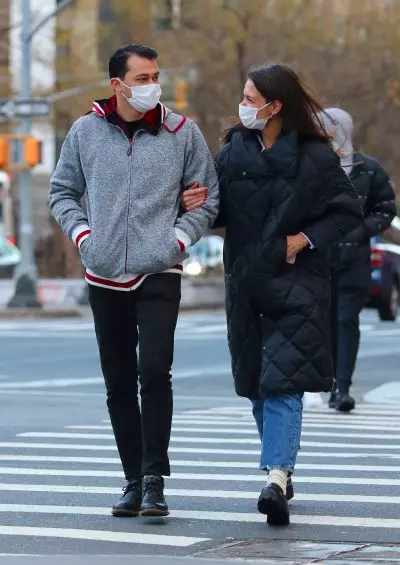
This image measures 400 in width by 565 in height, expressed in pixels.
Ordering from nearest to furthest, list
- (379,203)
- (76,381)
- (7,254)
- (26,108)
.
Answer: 1. (379,203)
2. (76,381)
3. (26,108)
4. (7,254)

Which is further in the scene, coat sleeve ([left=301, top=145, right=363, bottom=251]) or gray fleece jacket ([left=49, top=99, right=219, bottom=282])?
coat sleeve ([left=301, top=145, right=363, bottom=251])

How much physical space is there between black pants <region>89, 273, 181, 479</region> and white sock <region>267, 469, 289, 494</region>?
0.43 meters

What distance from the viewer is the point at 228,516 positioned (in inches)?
292

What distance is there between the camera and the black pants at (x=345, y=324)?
493 inches

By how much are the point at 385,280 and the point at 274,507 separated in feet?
76.2

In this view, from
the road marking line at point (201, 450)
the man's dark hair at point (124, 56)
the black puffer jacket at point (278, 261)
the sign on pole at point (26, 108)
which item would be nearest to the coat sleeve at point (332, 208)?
the black puffer jacket at point (278, 261)

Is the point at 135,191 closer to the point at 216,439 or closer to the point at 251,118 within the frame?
the point at 251,118

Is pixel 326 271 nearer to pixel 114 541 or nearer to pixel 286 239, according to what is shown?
pixel 286 239

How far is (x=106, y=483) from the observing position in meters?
8.63

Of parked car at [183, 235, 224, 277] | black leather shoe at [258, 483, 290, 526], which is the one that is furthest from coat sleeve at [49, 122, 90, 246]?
parked car at [183, 235, 224, 277]

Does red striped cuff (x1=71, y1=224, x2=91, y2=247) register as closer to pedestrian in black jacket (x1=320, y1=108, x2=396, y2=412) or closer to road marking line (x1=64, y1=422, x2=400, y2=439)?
road marking line (x1=64, y1=422, x2=400, y2=439)

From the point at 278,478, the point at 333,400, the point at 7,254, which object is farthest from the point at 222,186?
the point at 7,254

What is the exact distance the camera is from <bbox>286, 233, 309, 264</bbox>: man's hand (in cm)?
737

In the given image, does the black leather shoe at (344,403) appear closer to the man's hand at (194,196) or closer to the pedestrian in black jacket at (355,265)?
the pedestrian in black jacket at (355,265)
